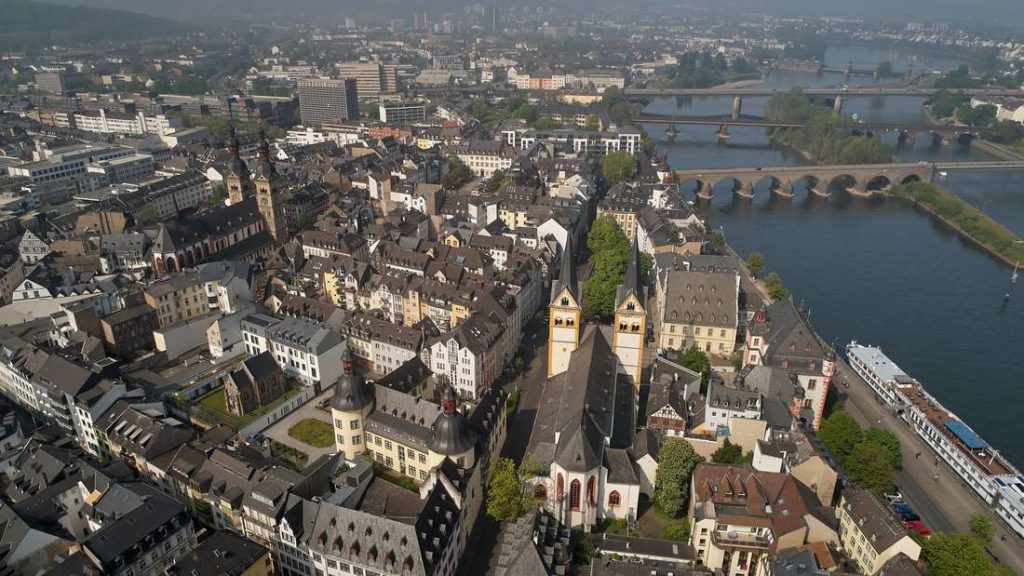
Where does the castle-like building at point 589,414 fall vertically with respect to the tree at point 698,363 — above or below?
above

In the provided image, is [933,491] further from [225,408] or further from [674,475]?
[225,408]

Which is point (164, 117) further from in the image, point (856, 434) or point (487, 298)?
point (856, 434)

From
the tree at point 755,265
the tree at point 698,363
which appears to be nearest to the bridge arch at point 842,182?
the tree at point 755,265

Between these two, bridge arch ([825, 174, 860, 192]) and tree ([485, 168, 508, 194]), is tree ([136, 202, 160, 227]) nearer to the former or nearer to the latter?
tree ([485, 168, 508, 194])

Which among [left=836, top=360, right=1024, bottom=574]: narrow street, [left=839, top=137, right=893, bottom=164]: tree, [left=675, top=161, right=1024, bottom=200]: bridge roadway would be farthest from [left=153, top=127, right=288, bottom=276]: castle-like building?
[left=839, top=137, right=893, bottom=164]: tree

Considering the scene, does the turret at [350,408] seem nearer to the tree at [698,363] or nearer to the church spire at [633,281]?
the church spire at [633,281]

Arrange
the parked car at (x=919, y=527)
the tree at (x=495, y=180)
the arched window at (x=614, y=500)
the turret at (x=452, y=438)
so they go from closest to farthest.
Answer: the turret at (x=452, y=438) < the arched window at (x=614, y=500) < the parked car at (x=919, y=527) < the tree at (x=495, y=180)

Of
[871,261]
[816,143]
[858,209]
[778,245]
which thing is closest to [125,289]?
[778,245]
